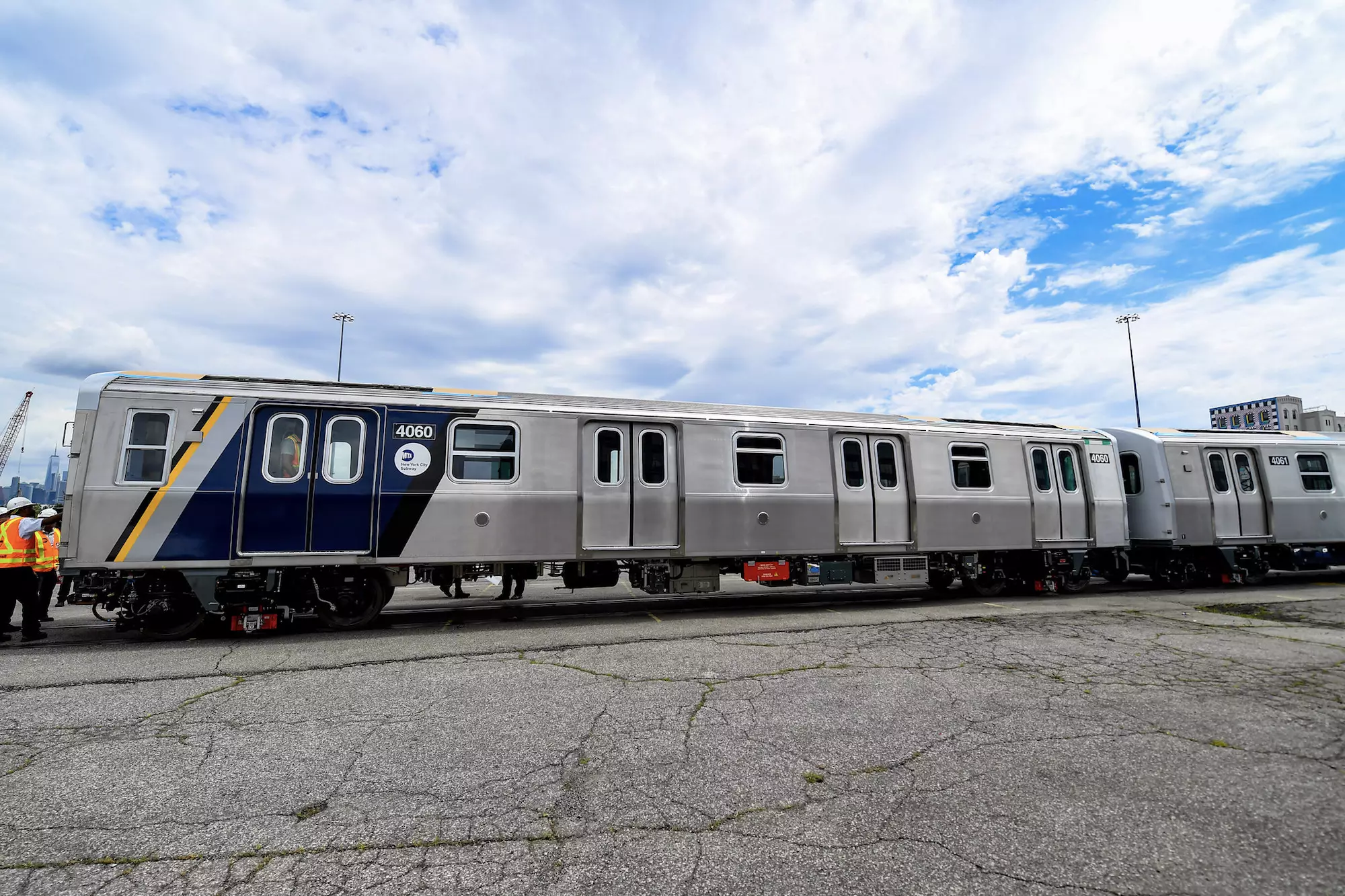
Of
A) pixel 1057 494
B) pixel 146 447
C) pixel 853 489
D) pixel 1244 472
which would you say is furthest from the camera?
pixel 1244 472

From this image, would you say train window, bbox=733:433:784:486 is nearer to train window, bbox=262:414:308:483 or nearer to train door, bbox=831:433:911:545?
train door, bbox=831:433:911:545

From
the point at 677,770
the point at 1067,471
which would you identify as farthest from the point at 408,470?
the point at 1067,471

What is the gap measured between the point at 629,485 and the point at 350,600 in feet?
13.3

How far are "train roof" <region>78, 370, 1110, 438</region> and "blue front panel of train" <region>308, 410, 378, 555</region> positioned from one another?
0.36 meters

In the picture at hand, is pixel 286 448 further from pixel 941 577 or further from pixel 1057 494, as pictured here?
pixel 1057 494

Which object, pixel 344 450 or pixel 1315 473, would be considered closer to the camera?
pixel 344 450

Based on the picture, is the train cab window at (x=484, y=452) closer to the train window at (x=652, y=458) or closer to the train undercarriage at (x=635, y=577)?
the train undercarriage at (x=635, y=577)

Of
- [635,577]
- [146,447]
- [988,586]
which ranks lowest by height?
[988,586]

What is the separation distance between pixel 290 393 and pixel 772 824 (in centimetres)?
778

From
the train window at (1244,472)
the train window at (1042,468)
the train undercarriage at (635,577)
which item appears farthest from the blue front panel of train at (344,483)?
the train window at (1244,472)

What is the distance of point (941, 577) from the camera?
→ 39.1 ft

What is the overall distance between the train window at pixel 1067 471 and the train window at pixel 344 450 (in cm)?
1207

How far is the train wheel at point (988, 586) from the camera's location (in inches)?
469

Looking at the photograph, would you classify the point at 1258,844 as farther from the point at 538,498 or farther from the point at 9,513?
the point at 9,513
